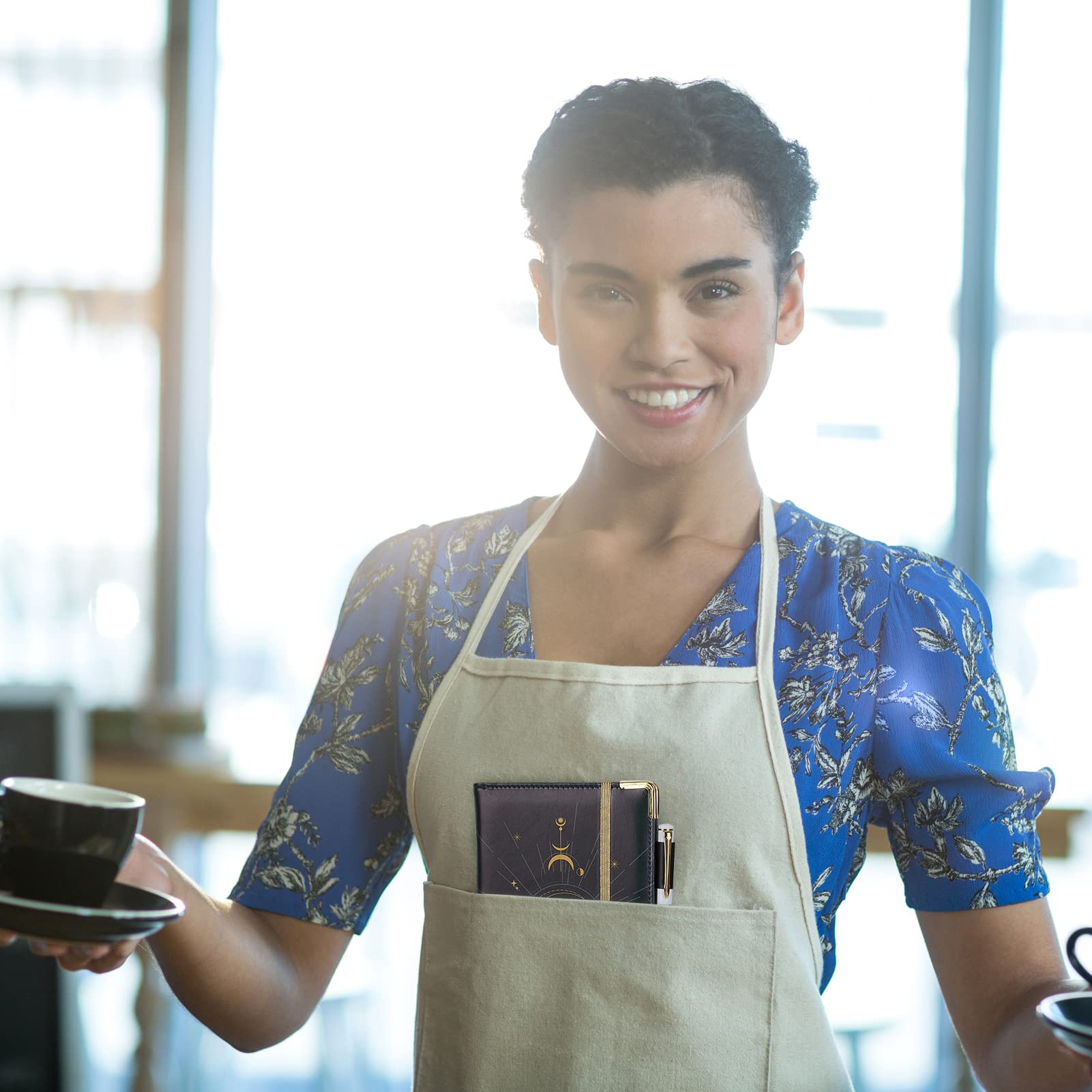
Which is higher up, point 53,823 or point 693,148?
point 693,148

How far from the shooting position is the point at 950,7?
11.9ft

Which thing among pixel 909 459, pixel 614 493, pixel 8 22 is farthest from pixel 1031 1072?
pixel 8 22

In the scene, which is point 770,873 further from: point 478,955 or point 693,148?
point 693,148

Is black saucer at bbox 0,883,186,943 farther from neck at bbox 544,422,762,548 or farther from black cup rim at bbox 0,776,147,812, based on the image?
neck at bbox 544,422,762,548

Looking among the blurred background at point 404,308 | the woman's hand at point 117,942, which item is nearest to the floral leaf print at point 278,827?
the woman's hand at point 117,942

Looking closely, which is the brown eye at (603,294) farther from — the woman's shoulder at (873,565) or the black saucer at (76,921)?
the black saucer at (76,921)

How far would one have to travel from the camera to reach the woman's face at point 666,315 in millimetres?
1007

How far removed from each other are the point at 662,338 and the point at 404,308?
279 centimetres

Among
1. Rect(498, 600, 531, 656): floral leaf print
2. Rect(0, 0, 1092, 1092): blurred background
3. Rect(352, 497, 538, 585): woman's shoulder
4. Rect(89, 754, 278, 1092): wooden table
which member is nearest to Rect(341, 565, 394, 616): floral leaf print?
Rect(352, 497, 538, 585): woman's shoulder

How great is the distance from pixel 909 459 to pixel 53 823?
3.11m

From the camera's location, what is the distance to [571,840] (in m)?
1.00

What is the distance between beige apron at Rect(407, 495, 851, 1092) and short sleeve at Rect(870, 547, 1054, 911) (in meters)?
0.08

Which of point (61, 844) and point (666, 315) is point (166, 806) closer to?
point (61, 844)

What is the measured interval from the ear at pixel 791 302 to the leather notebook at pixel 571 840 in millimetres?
383
